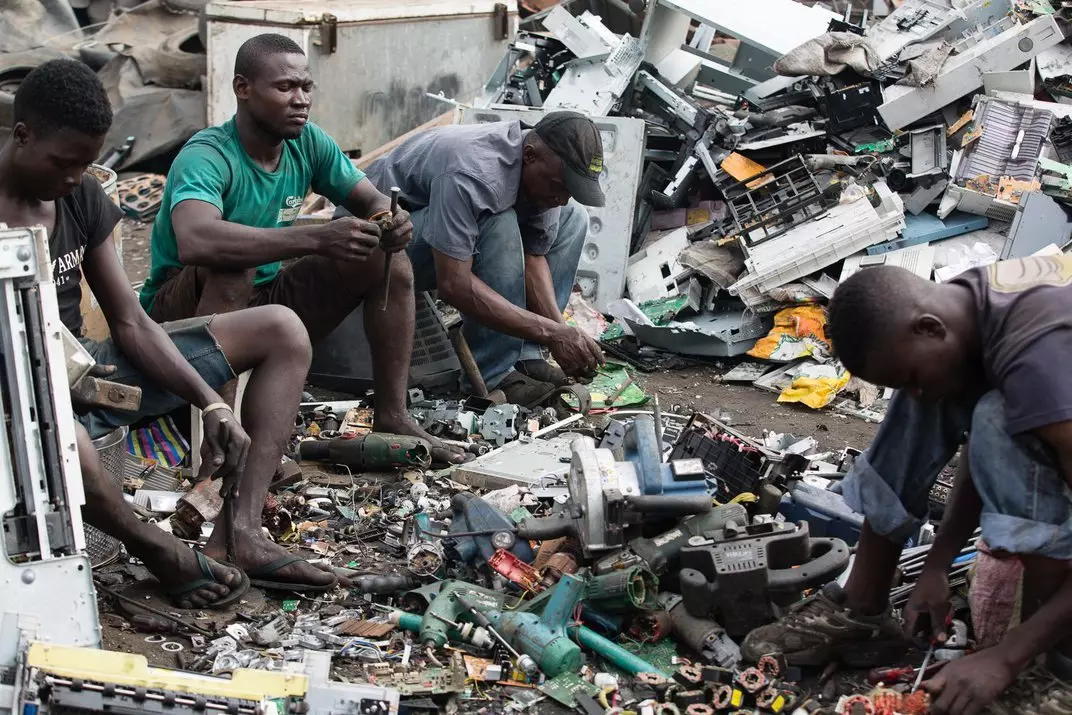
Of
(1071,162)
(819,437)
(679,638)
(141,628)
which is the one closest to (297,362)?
(141,628)

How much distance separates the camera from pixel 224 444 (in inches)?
135

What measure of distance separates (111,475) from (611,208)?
427 centimetres

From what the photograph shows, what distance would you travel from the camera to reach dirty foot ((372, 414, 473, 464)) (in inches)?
185

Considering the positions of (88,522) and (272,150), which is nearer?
(88,522)

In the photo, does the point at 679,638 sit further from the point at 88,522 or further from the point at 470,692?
the point at 88,522

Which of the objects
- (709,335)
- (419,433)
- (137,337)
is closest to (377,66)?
(709,335)

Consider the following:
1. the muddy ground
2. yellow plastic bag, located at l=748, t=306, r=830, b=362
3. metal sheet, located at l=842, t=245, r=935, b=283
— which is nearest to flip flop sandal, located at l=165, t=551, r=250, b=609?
the muddy ground

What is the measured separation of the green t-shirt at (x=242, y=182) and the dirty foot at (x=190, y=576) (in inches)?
59.3

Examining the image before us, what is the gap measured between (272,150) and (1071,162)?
4931 mm

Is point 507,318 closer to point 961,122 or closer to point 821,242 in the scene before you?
point 821,242

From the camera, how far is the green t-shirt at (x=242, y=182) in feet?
14.4

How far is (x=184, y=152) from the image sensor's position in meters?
4.48

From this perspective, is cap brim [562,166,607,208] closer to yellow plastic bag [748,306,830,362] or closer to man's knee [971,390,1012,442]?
yellow plastic bag [748,306,830,362]

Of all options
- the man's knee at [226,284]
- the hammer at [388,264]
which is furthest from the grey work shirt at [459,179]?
the man's knee at [226,284]
